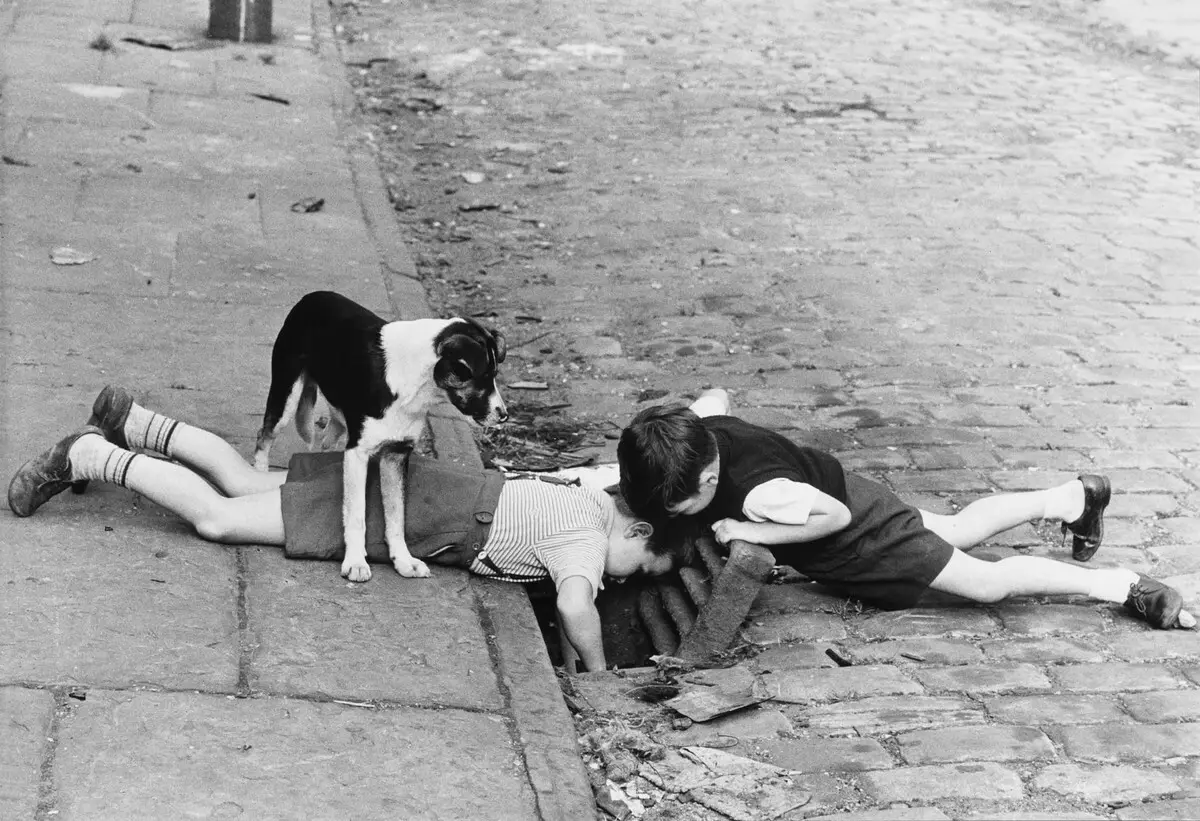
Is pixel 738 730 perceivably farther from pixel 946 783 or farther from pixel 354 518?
pixel 354 518

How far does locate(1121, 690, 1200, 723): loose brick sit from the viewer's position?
12.2ft

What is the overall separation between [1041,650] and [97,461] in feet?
9.36

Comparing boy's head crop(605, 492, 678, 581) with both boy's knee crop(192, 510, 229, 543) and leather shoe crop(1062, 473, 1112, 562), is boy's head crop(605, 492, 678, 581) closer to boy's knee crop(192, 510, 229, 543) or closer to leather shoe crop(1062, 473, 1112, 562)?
boy's knee crop(192, 510, 229, 543)

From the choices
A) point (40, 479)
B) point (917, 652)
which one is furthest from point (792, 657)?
point (40, 479)

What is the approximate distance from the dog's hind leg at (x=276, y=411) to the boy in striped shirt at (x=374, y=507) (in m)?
0.13

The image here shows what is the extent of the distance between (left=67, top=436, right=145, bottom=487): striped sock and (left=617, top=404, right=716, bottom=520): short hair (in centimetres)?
150

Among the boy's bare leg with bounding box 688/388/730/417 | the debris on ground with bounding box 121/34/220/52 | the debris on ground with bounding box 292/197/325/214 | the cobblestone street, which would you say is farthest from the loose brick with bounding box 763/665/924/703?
the debris on ground with bounding box 121/34/220/52

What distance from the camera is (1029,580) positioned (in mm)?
4367

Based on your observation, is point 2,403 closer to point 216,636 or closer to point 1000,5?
point 216,636

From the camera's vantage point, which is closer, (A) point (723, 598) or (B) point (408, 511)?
(A) point (723, 598)

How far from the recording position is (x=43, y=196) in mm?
7000

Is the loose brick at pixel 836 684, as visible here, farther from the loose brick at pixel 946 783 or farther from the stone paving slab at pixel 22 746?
the stone paving slab at pixel 22 746

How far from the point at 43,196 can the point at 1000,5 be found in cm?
1077

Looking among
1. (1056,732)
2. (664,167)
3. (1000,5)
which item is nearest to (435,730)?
(1056,732)
